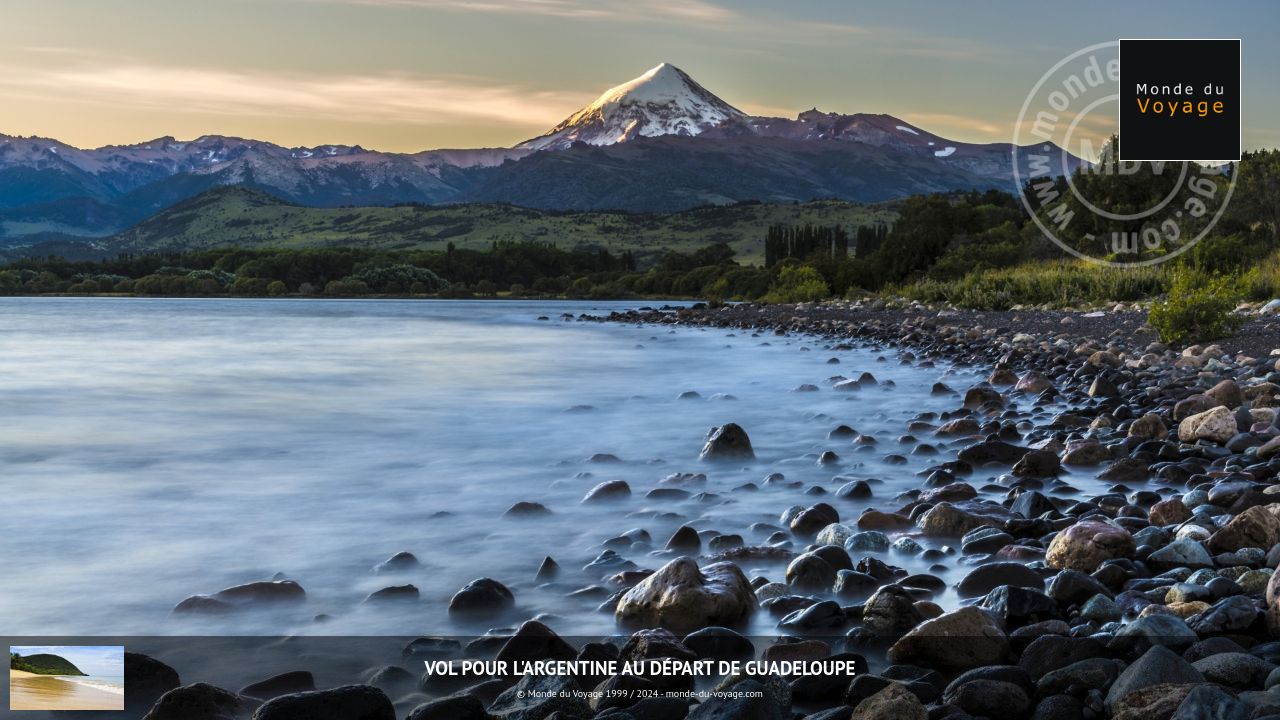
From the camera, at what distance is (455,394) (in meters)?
17.8

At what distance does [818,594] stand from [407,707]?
2208mm

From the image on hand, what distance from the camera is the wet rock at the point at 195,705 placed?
3.45m

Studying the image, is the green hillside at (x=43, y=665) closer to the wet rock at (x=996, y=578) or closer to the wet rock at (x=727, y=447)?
the wet rock at (x=996, y=578)

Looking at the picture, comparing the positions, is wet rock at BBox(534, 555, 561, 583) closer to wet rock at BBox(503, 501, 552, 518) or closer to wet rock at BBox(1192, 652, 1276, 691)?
wet rock at BBox(503, 501, 552, 518)

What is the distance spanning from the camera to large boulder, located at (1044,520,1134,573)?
488cm

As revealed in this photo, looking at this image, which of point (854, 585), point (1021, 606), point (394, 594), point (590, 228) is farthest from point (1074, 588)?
point (590, 228)

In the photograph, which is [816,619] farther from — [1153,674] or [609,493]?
[609,493]

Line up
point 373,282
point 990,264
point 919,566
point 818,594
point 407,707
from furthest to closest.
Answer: point 373,282 → point 990,264 → point 919,566 → point 818,594 → point 407,707

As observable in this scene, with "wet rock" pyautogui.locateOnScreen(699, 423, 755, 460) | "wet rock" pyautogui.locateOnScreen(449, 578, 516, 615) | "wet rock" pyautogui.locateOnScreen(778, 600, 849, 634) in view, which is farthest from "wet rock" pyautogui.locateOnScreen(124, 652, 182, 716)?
"wet rock" pyautogui.locateOnScreen(699, 423, 755, 460)

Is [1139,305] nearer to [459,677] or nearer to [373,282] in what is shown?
[459,677]

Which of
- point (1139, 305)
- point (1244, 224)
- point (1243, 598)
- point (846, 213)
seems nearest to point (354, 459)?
point (1243, 598)

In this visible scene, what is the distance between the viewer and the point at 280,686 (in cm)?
383

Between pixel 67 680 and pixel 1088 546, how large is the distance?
15.6 feet

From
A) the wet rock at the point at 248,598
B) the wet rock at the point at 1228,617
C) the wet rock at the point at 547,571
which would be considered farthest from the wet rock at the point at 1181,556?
the wet rock at the point at 248,598
